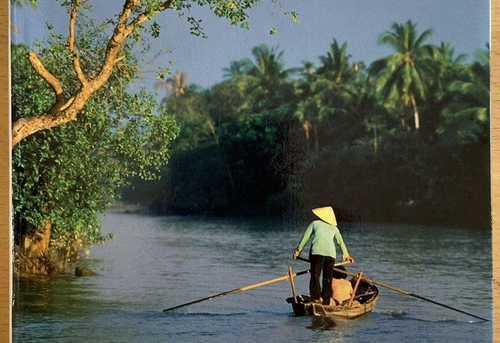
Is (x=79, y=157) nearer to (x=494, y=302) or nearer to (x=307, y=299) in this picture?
(x=307, y=299)

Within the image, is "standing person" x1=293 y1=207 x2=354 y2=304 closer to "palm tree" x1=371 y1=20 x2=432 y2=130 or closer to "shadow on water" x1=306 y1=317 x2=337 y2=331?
"shadow on water" x1=306 y1=317 x2=337 y2=331

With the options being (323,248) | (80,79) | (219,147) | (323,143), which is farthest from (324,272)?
(80,79)

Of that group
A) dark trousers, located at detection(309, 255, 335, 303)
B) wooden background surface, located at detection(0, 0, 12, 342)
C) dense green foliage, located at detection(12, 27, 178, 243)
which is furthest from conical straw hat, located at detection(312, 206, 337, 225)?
wooden background surface, located at detection(0, 0, 12, 342)

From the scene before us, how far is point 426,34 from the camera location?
17.6 ft

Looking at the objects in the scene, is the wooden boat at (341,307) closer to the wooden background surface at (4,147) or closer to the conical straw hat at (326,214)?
the conical straw hat at (326,214)

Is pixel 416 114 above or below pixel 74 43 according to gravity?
below

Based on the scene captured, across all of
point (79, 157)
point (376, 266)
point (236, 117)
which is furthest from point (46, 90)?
point (376, 266)

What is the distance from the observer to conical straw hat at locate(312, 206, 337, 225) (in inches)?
216

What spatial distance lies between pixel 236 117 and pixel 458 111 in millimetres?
1080

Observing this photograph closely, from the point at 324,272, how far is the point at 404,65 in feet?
3.54

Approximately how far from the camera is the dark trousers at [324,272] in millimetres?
5480

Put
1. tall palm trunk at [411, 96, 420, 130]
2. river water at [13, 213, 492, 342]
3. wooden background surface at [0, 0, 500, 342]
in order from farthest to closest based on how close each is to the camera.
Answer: tall palm trunk at [411, 96, 420, 130], river water at [13, 213, 492, 342], wooden background surface at [0, 0, 500, 342]

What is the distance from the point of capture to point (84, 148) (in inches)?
223

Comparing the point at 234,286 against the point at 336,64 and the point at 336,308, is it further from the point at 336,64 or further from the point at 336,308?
the point at 336,64
